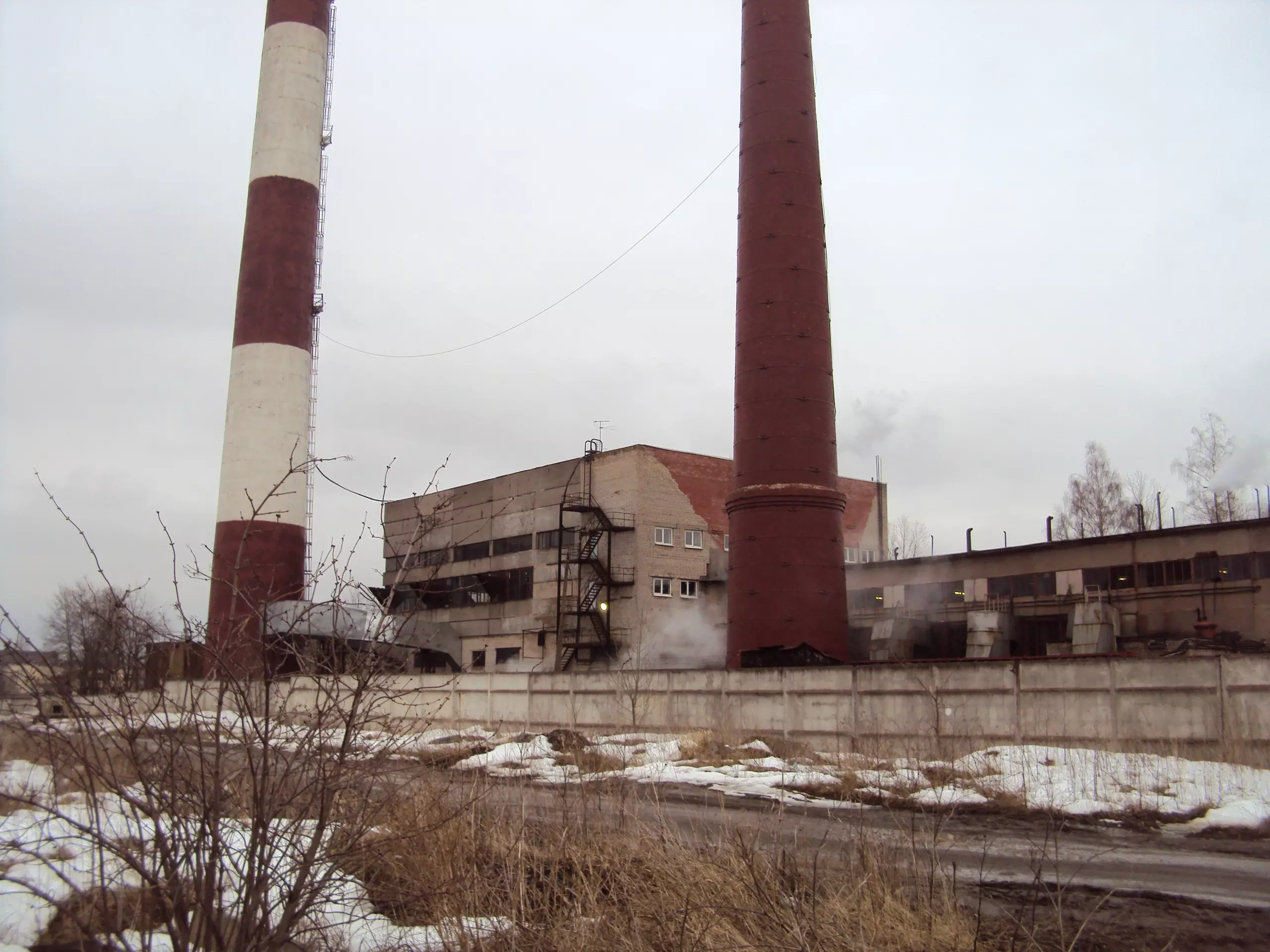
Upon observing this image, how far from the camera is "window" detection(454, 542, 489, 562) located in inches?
1946

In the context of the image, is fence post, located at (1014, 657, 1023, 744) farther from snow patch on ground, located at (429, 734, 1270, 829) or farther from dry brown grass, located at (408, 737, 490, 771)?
dry brown grass, located at (408, 737, 490, 771)

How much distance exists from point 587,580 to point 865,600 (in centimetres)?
1251

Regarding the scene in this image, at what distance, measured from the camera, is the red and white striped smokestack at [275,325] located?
34938 millimetres

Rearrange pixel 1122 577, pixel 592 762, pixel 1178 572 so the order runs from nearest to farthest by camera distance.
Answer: pixel 592 762
pixel 1178 572
pixel 1122 577

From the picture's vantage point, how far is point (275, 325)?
3550cm

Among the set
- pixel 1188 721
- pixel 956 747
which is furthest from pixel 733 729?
pixel 1188 721

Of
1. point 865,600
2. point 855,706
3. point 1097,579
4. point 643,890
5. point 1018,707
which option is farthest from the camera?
point 865,600

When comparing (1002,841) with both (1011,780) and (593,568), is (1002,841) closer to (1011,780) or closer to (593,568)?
(1011,780)

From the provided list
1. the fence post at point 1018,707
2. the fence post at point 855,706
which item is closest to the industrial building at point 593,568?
the fence post at point 855,706

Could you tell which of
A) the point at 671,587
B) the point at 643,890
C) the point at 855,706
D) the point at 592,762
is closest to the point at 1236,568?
the point at 855,706

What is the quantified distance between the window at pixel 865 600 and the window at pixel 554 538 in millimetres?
12887

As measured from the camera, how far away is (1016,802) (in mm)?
12617

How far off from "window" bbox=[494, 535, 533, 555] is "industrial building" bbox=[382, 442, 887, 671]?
0.05m

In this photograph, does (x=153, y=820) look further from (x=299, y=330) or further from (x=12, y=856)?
(x=299, y=330)
